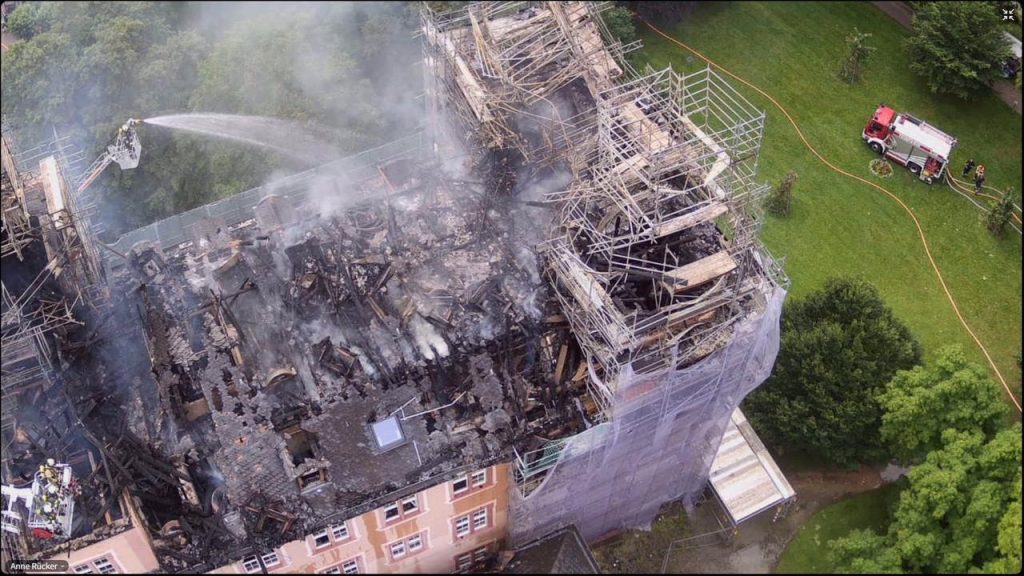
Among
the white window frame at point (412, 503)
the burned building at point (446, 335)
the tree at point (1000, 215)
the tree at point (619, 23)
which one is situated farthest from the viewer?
the tree at point (619, 23)

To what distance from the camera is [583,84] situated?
3766 cm

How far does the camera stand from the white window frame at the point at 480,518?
35.4 metres

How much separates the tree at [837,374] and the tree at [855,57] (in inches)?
793

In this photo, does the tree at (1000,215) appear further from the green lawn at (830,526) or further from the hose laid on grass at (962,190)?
the green lawn at (830,526)

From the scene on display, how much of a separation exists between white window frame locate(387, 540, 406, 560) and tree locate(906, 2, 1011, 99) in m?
40.2

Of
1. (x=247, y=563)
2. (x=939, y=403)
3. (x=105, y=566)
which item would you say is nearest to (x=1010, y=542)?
(x=939, y=403)

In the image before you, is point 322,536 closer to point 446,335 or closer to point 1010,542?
point 446,335

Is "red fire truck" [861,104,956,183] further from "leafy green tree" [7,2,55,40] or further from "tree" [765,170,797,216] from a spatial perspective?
"leafy green tree" [7,2,55,40]

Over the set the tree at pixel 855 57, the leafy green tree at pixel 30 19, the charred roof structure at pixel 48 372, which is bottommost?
the tree at pixel 855 57

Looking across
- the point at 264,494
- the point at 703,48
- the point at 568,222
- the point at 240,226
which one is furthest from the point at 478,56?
the point at 703,48

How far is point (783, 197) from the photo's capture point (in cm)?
5100

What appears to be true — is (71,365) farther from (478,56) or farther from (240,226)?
(478,56)

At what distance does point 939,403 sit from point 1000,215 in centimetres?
1731

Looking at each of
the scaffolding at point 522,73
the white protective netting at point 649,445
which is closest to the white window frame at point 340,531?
the white protective netting at point 649,445
